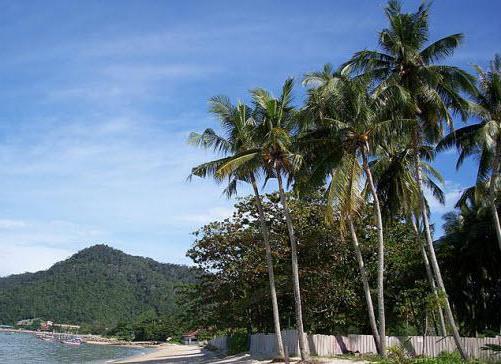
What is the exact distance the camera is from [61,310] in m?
180

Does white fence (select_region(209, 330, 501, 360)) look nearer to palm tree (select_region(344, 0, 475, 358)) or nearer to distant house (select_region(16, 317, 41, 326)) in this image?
palm tree (select_region(344, 0, 475, 358))

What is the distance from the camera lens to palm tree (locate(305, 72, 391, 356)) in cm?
2141

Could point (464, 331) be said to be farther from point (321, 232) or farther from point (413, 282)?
point (321, 232)

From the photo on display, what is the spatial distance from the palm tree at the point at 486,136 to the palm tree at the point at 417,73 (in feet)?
3.33

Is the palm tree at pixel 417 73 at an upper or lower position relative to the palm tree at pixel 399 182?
upper

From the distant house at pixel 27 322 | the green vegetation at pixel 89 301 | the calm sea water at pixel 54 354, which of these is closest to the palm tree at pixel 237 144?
the calm sea water at pixel 54 354

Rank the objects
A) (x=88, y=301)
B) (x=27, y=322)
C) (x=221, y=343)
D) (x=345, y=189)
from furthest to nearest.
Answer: (x=88, y=301)
(x=27, y=322)
(x=221, y=343)
(x=345, y=189)

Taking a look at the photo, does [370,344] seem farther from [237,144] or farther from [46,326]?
[46,326]

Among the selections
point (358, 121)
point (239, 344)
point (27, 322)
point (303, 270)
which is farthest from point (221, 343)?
point (27, 322)

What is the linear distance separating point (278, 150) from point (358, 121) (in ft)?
11.6

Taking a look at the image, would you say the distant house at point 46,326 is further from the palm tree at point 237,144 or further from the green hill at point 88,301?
the palm tree at point 237,144

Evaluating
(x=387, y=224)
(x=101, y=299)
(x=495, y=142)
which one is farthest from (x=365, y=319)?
→ (x=101, y=299)

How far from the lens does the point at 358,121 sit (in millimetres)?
21547

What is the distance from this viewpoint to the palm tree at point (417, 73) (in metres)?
22.0
